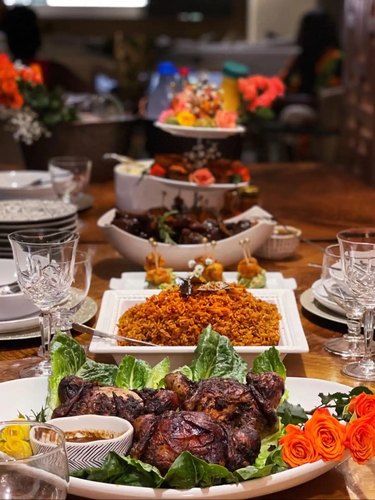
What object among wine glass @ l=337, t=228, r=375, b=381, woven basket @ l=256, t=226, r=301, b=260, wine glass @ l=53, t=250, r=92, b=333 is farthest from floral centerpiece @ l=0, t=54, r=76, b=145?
wine glass @ l=337, t=228, r=375, b=381

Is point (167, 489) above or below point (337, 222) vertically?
above

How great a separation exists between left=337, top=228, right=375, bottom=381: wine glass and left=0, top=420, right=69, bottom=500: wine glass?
686 millimetres

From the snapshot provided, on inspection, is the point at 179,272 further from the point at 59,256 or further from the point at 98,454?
the point at 98,454

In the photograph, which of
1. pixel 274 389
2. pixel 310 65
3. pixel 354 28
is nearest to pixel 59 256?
pixel 274 389

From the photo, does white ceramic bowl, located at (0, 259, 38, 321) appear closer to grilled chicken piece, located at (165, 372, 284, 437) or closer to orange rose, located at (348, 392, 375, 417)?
grilled chicken piece, located at (165, 372, 284, 437)

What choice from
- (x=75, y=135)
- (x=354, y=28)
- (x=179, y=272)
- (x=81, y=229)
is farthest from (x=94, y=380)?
(x=354, y=28)

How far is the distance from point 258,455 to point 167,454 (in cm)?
12

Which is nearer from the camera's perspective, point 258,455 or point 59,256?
point 258,455

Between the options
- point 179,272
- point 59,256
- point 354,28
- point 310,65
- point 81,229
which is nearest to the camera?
point 59,256

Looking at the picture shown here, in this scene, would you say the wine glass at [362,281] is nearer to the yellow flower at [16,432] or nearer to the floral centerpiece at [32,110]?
the yellow flower at [16,432]

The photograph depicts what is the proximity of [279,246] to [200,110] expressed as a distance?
49 centimetres

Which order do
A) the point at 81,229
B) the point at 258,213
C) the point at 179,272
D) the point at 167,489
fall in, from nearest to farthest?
the point at 167,489, the point at 179,272, the point at 258,213, the point at 81,229

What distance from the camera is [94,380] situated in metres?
1.27

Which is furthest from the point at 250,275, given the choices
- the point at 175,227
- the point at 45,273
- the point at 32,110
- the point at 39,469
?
the point at 32,110
